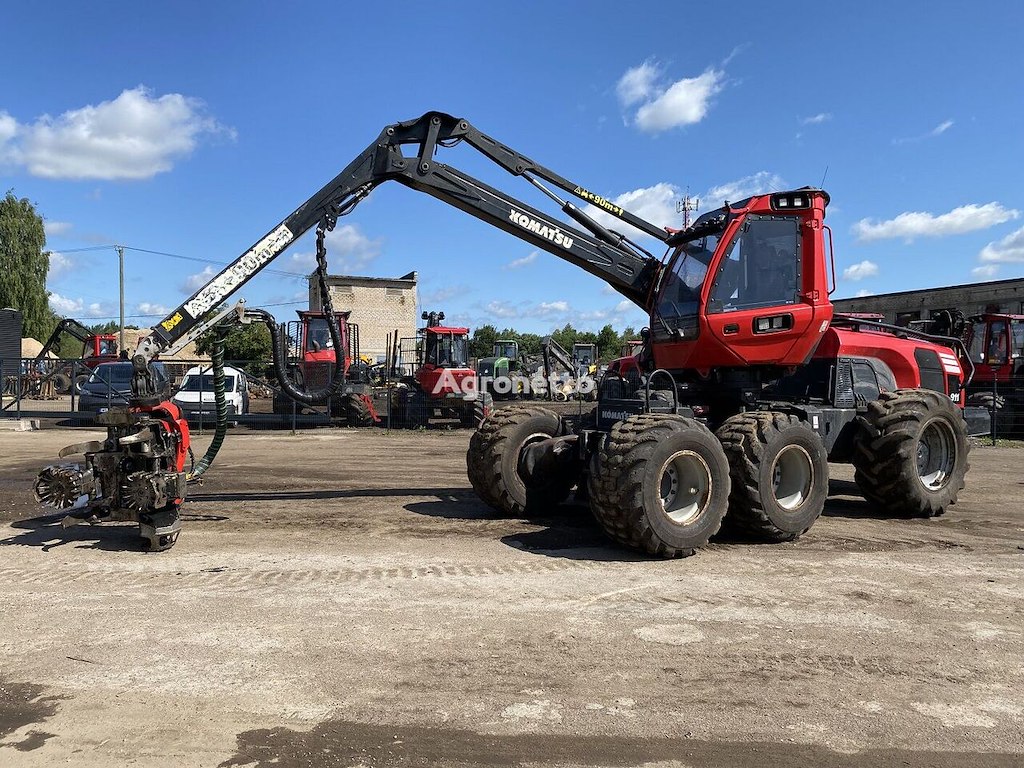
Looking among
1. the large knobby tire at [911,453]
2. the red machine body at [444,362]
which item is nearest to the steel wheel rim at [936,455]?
the large knobby tire at [911,453]

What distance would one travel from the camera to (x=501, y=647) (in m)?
4.30

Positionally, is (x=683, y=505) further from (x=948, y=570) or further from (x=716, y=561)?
(x=948, y=570)

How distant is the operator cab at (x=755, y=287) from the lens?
729 cm

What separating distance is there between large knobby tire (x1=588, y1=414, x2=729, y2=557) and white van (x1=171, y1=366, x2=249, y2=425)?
14137mm

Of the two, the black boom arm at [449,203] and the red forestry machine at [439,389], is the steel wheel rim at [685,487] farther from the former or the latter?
the red forestry machine at [439,389]

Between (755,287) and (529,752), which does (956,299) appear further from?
(529,752)

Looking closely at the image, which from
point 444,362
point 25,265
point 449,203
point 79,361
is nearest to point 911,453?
point 449,203

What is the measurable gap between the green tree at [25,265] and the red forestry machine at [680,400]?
5481 centimetres

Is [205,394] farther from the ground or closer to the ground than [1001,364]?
closer to the ground

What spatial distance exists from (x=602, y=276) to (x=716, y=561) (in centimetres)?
340

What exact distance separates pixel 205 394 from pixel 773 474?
16722mm

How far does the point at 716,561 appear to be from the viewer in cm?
612

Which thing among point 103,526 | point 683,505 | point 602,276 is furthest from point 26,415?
point 683,505

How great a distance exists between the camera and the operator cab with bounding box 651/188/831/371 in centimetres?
729
